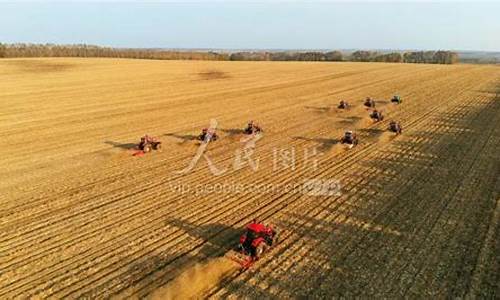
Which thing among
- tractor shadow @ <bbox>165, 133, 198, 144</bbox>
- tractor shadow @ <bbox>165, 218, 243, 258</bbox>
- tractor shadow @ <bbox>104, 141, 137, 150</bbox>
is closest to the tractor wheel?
tractor shadow @ <bbox>165, 218, 243, 258</bbox>

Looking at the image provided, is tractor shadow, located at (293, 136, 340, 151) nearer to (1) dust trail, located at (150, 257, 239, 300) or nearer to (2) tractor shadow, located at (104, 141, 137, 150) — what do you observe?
(2) tractor shadow, located at (104, 141, 137, 150)

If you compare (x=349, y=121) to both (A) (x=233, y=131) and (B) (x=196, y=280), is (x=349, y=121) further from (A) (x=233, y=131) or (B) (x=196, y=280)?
(B) (x=196, y=280)

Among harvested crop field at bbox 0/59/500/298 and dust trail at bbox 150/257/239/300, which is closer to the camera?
dust trail at bbox 150/257/239/300

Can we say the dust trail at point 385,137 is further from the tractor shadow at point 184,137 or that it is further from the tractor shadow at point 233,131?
the tractor shadow at point 184,137

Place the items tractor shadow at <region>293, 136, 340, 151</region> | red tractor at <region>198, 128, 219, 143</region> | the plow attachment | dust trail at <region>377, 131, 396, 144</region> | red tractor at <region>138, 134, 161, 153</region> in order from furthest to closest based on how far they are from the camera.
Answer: red tractor at <region>198, 128, 219, 143</region> → dust trail at <region>377, 131, 396, 144</region> → tractor shadow at <region>293, 136, 340, 151</region> → red tractor at <region>138, 134, 161, 153</region> → the plow attachment

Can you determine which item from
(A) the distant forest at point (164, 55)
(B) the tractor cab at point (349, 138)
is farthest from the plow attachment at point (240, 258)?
(A) the distant forest at point (164, 55)

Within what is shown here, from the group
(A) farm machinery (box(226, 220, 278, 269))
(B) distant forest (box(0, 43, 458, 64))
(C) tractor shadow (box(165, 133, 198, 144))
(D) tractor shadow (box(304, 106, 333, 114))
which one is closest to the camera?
(A) farm machinery (box(226, 220, 278, 269))

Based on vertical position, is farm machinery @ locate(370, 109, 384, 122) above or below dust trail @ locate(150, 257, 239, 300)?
above
